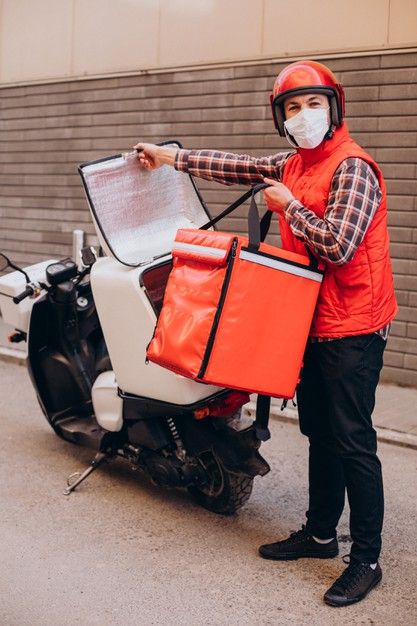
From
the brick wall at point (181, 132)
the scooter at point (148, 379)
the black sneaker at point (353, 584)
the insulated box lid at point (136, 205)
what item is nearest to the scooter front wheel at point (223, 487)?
the scooter at point (148, 379)

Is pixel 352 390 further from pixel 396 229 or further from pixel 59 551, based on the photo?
pixel 396 229

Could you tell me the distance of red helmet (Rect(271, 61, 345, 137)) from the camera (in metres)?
3.40

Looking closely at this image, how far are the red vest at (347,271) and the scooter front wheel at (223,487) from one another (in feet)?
3.44

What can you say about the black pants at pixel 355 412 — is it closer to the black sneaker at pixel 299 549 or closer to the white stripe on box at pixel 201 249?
the black sneaker at pixel 299 549

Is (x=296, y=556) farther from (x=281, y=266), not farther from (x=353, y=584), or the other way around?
(x=281, y=266)

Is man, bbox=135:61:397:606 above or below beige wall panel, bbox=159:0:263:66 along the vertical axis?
below

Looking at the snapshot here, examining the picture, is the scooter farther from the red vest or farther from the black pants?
the red vest

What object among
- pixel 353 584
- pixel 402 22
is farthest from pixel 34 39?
pixel 353 584

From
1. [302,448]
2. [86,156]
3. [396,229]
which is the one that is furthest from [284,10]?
[302,448]

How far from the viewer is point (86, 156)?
1031cm

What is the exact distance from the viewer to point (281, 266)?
135 inches

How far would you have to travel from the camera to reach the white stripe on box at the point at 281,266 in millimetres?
3375

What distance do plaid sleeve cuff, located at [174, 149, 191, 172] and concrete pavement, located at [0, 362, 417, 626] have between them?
1.74m

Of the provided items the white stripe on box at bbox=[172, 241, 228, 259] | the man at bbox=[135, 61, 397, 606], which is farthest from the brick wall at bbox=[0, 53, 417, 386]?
the white stripe on box at bbox=[172, 241, 228, 259]
